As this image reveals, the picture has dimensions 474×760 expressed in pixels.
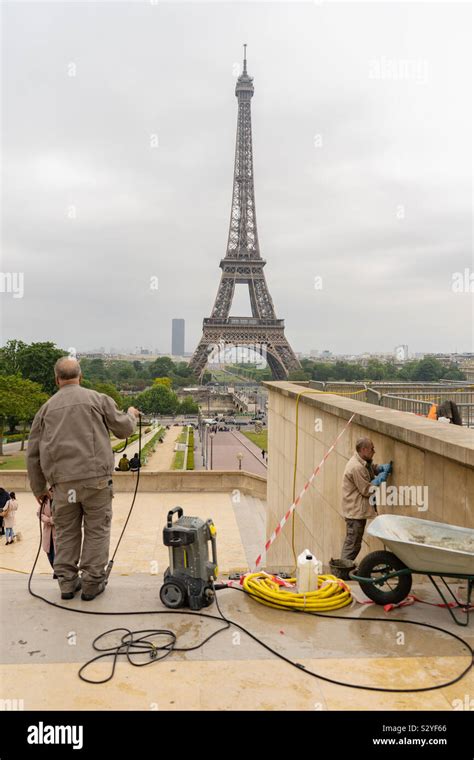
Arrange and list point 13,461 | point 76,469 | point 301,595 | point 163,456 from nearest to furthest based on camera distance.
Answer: point 301,595, point 76,469, point 13,461, point 163,456

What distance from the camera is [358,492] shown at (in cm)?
582

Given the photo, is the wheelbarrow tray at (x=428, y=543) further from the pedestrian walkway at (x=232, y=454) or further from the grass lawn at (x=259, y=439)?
the grass lawn at (x=259, y=439)

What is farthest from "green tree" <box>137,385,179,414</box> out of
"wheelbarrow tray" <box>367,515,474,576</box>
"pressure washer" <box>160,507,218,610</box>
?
"wheelbarrow tray" <box>367,515,474,576</box>

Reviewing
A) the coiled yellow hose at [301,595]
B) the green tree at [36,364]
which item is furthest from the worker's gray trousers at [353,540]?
the green tree at [36,364]

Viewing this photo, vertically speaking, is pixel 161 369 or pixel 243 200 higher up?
pixel 243 200

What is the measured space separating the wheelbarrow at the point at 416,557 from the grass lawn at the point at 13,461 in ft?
94.5

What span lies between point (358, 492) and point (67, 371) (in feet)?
10.3

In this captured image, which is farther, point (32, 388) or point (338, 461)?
point (32, 388)

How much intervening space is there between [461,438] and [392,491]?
1166 mm

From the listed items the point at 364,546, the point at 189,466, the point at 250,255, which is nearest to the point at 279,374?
the point at 250,255

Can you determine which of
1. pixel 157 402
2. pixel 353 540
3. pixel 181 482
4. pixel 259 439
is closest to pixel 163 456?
pixel 259 439

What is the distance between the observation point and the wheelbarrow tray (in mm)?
4016

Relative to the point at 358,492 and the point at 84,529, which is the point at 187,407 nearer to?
the point at 358,492

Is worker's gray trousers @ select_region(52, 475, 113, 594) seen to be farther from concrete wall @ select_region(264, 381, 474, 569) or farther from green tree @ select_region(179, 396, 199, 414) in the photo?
green tree @ select_region(179, 396, 199, 414)
